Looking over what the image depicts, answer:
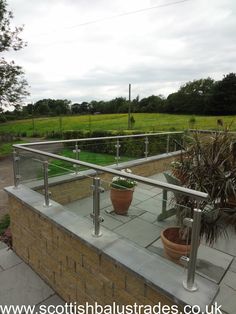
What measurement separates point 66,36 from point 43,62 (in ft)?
10.9

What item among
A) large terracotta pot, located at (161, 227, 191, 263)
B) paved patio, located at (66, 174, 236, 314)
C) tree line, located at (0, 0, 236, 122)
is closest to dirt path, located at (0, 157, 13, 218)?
paved patio, located at (66, 174, 236, 314)

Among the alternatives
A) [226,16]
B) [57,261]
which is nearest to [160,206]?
[57,261]

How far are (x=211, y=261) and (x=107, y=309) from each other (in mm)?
1138

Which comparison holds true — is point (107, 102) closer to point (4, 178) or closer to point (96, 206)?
point (4, 178)

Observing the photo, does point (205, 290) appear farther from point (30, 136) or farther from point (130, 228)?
point (30, 136)

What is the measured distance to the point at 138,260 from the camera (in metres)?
1.62

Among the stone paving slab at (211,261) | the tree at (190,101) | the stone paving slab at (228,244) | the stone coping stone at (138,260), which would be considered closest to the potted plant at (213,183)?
the stone paving slab at (211,261)

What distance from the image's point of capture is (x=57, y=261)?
2287 millimetres

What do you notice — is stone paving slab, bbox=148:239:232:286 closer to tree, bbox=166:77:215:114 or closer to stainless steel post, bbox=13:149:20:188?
stainless steel post, bbox=13:149:20:188

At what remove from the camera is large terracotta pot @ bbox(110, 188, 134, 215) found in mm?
3055

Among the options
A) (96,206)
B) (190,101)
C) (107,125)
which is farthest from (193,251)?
(190,101)

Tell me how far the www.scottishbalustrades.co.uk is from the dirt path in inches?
97.7

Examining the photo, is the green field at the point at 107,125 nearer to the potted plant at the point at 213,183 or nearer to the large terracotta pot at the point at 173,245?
the potted plant at the point at 213,183

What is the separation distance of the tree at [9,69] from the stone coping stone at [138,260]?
970 cm
